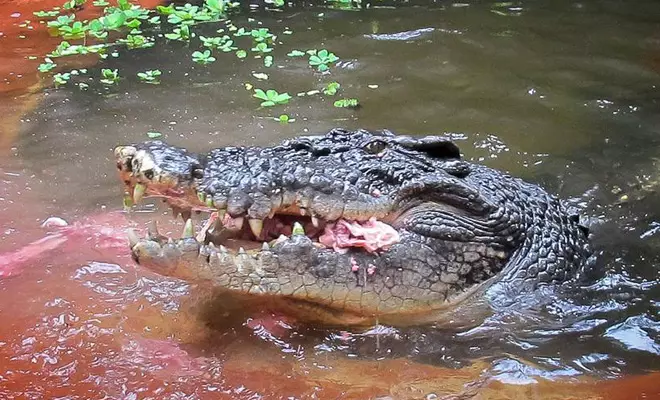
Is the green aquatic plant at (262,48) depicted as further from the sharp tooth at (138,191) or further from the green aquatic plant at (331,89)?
the sharp tooth at (138,191)

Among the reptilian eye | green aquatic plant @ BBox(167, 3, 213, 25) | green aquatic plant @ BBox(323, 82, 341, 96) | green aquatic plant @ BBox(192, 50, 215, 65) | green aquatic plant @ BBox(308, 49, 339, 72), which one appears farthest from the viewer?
green aquatic plant @ BBox(167, 3, 213, 25)

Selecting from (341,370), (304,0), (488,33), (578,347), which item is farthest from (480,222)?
(304,0)

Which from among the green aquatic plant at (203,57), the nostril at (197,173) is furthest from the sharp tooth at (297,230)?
the green aquatic plant at (203,57)

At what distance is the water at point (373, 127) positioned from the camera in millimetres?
3104

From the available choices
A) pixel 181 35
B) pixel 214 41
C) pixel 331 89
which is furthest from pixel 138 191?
pixel 181 35

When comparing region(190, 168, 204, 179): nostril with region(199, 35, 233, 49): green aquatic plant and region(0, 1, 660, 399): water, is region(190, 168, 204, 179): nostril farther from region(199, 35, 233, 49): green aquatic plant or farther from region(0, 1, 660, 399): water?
region(199, 35, 233, 49): green aquatic plant

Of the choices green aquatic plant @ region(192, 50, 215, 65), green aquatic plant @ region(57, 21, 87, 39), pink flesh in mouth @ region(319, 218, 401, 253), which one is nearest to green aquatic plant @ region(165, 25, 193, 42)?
green aquatic plant @ region(192, 50, 215, 65)

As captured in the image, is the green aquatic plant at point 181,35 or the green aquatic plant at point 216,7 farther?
the green aquatic plant at point 216,7

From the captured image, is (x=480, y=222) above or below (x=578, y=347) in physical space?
above

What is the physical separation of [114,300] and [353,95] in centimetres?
369

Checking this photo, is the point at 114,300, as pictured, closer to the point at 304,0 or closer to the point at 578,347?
the point at 578,347

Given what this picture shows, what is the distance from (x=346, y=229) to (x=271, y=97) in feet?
11.2

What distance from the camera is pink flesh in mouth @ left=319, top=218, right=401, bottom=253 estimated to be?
336cm

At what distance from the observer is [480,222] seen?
12.2 feet
